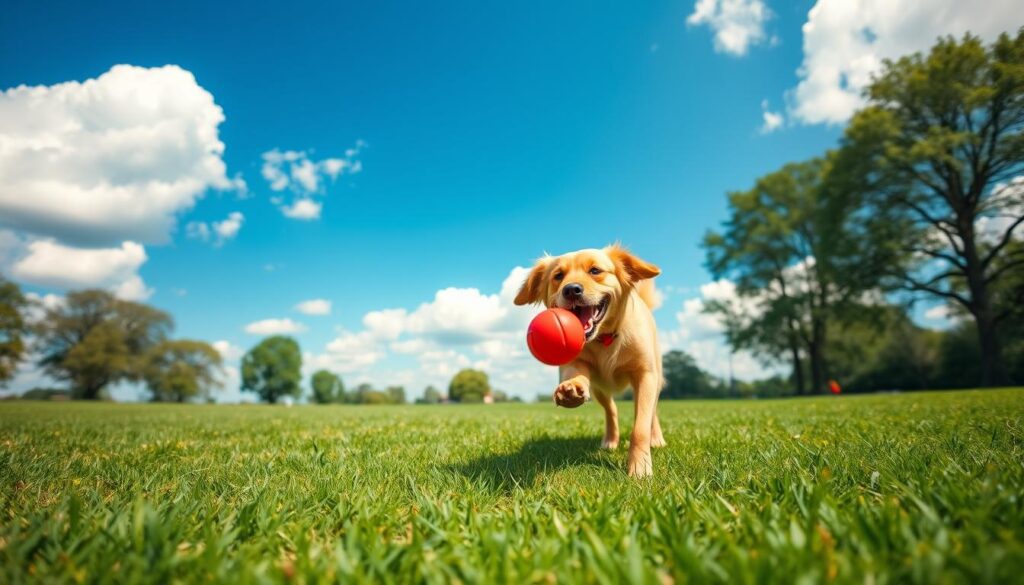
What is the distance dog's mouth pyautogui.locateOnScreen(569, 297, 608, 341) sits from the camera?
3.89 meters

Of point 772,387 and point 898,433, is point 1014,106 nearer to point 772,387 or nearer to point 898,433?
point 898,433

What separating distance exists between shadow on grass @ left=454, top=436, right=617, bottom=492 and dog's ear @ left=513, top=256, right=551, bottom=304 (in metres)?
1.60

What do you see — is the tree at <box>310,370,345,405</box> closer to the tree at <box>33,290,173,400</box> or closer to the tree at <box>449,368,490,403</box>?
the tree at <box>449,368,490,403</box>

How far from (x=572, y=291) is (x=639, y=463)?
57.0 inches

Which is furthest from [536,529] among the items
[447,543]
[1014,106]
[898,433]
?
[1014,106]

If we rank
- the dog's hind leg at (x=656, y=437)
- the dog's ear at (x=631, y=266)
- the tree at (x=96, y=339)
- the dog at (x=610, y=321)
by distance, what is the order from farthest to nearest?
1. the tree at (x=96, y=339)
2. the dog's hind leg at (x=656, y=437)
3. the dog's ear at (x=631, y=266)
4. the dog at (x=610, y=321)

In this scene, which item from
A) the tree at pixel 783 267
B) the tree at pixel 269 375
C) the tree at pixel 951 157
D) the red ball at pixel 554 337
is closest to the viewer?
the red ball at pixel 554 337

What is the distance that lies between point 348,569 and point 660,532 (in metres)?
1.28

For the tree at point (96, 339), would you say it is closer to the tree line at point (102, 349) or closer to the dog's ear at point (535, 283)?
the tree line at point (102, 349)

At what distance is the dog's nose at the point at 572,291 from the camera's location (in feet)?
12.8

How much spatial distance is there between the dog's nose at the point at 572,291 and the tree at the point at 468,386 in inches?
4585

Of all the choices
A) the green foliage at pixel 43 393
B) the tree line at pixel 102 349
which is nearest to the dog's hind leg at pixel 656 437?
the tree line at pixel 102 349

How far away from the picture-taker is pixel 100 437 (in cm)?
666

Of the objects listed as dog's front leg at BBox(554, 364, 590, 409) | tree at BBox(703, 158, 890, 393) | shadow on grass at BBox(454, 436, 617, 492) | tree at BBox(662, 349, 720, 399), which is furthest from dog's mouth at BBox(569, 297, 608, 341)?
tree at BBox(662, 349, 720, 399)
